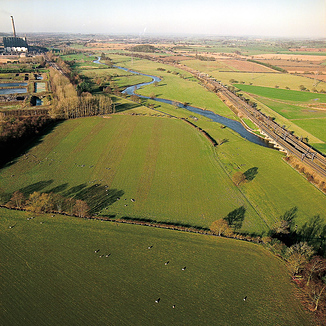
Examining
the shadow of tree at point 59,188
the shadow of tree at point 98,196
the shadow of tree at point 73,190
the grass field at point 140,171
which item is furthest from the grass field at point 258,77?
the shadow of tree at point 59,188

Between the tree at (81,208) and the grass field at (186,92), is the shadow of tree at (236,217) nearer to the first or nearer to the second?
the tree at (81,208)

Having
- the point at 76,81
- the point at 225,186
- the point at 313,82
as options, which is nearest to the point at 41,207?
the point at 225,186

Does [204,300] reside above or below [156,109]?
below

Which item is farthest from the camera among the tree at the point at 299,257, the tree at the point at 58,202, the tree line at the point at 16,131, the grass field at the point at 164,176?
the tree line at the point at 16,131

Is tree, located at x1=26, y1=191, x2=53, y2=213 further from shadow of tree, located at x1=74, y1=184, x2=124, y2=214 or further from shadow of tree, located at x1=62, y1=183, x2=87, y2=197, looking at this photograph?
shadow of tree, located at x1=74, y1=184, x2=124, y2=214

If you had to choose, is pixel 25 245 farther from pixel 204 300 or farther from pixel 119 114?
pixel 119 114

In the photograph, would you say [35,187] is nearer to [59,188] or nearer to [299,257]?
[59,188]

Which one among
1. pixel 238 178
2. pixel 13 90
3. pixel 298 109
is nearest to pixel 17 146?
pixel 238 178
